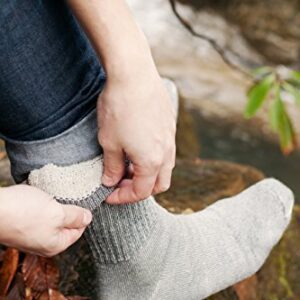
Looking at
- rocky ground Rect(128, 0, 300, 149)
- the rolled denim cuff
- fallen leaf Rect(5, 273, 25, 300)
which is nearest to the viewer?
the rolled denim cuff

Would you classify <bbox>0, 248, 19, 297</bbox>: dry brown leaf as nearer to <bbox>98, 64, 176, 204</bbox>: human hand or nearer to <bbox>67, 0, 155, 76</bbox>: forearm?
<bbox>98, 64, 176, 204</bbox>: human hand

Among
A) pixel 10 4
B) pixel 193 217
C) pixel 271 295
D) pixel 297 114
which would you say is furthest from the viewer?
pixel 297 114

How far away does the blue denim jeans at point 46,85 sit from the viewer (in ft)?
2.36

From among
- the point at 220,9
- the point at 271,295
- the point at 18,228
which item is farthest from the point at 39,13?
the point at 220,9

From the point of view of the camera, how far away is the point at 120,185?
33.4 inches

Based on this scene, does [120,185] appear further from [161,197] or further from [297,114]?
[297,114]

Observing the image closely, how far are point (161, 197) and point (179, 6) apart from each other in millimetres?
3054

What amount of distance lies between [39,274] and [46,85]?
1.44 feet

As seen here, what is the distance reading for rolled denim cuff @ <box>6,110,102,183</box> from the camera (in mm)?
792

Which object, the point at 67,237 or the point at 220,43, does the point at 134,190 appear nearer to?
the point at 67,237

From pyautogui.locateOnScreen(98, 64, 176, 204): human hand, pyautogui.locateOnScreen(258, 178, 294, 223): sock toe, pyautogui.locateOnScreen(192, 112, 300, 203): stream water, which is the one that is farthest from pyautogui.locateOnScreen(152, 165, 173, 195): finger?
pyautogui.locateOnScreen(192, 112, 300, 203): stream water

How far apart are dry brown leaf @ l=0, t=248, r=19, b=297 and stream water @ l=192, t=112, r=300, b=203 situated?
176 cm

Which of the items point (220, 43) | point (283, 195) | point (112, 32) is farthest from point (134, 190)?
point (220, 43)

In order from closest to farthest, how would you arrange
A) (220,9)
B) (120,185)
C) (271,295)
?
(120,185) < (271,295) < (220,9)
